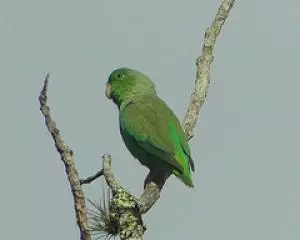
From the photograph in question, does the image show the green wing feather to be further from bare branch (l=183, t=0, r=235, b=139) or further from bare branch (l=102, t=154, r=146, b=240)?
bare branch (l=102, t=154, r=146, b=240)

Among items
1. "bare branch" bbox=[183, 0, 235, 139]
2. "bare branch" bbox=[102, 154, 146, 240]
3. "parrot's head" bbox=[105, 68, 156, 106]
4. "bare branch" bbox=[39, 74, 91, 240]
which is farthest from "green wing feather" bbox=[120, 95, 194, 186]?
"bare branch" bbox=[39, 74, 91, 240]

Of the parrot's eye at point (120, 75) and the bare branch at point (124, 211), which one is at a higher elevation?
the parrot's eye at point (120, 75)

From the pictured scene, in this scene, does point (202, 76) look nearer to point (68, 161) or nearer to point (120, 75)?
point (120, 75)

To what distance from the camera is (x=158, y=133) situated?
346 inches

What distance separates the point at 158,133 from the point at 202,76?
2.82ft

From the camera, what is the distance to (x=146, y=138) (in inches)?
348

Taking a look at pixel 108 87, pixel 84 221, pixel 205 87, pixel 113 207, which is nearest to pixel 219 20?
pixel 205 87

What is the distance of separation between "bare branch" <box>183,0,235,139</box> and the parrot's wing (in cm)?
21

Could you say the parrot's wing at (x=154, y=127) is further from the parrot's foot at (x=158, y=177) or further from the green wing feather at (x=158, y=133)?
the parrot's foot at (x=158, y=177)

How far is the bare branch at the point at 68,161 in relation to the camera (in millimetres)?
4945

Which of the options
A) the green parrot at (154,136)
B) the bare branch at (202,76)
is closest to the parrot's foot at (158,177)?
the green parrot at (154,136)

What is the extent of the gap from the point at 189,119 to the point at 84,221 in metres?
3.59

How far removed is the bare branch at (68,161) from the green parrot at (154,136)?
2777 millimetres

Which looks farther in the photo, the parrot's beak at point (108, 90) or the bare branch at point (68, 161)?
the parrot's beak at point (108, 90)
